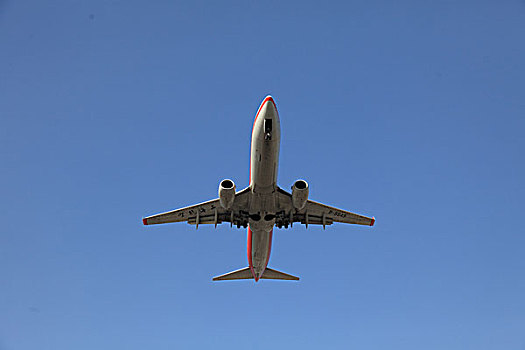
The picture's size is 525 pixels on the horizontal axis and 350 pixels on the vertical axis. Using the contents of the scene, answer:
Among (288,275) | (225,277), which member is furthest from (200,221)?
(288,275)

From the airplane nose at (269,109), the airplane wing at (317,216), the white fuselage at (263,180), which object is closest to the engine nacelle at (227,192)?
the white fuselage at (263,180)

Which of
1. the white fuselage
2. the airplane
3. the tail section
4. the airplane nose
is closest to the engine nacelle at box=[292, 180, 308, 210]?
the airplane

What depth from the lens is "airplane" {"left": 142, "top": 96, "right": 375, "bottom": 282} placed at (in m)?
32.3

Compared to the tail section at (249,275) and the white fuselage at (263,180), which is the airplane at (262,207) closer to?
the white fuselage at (263,180)

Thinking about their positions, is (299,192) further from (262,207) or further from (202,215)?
(202,215)

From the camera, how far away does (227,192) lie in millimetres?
34625

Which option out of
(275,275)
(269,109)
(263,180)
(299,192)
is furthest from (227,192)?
(275,275)

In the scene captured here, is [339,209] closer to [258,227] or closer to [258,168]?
[258,227]

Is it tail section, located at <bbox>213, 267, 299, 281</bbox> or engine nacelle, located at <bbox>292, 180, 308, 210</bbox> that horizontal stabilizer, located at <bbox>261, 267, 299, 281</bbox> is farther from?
engine nacelle, located at <bbox>292, 180, 308, 210</bbox>

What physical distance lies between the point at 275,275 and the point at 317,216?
31.5 feet

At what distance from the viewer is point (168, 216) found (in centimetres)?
3938

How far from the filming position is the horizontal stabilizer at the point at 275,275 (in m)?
47.1

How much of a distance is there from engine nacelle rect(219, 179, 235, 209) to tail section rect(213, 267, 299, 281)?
12659 millimetres

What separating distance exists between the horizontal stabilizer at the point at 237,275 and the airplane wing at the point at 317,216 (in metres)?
8.76
